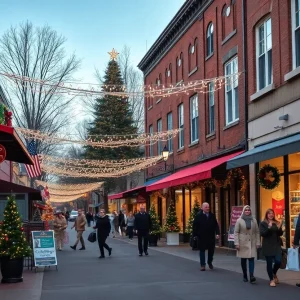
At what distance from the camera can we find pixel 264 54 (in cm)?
1916

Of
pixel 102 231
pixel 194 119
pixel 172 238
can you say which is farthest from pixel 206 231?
pixel 194 119

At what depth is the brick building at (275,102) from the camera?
16.5 meters

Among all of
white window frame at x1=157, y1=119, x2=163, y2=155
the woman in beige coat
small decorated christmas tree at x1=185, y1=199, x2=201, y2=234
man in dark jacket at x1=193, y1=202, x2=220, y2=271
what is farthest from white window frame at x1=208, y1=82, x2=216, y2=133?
the woman in beige coat

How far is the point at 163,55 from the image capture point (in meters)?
35.3

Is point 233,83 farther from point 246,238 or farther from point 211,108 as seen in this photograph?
point 246,238

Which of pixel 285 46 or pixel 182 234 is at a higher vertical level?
pixel 285 46

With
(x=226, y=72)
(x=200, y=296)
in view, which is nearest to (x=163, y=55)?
(x=226, y=72)

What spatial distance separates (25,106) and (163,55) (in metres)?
12.4

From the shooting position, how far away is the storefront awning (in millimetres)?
14598

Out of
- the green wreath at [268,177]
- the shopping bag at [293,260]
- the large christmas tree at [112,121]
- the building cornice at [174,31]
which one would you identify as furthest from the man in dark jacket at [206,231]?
the large christmas tree at [112,121]

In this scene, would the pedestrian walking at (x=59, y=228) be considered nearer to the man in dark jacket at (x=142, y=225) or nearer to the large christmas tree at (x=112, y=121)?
the man in dark jacket at (x=142, y=225)

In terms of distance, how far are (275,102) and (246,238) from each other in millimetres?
5654

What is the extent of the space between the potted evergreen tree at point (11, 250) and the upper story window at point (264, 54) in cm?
891

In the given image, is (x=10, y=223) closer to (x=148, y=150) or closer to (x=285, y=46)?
(x=285, y=46)
